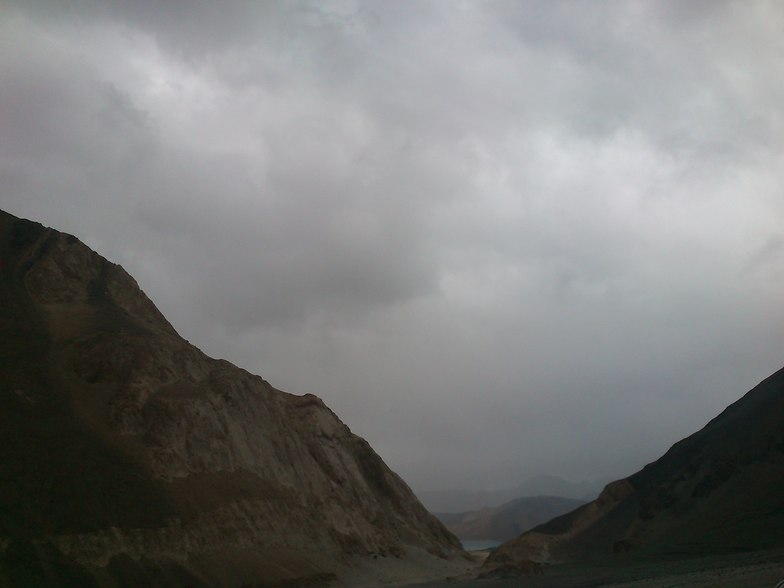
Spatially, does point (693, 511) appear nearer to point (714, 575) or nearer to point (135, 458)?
point (714, 575)

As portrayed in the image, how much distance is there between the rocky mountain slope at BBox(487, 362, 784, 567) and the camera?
64625mm

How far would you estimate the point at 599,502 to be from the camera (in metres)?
110

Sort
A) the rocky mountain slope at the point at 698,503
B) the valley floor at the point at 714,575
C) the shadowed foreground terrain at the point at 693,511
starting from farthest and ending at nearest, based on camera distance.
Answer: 1. the rocky mountain slope at the point at 698,503
2. the shadowed foreground terrain at the point at 693,511
3. the valley floor at the point at 714,575

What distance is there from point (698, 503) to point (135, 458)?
67.1m

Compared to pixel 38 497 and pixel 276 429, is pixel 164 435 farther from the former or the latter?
pixel 276 429

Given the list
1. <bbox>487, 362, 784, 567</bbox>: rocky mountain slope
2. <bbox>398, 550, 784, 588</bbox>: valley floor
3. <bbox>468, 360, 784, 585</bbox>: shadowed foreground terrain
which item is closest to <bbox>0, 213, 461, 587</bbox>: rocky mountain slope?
<bbox>398, 550, 784, 588</bbox>: valley floor

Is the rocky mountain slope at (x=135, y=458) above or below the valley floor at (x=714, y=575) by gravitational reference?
above

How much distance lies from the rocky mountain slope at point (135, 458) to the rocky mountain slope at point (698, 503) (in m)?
25.2

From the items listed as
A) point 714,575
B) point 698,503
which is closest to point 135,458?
point 714,575

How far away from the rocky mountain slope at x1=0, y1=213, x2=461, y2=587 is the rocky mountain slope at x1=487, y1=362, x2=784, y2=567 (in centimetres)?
2523

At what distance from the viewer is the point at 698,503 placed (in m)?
77.2

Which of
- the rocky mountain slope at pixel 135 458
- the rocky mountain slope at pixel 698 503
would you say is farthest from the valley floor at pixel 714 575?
the rocky mountain slope at pixel 135 458

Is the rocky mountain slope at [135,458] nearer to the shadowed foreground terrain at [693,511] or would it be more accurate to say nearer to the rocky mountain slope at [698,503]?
the shadowed foreground terrain at [693,511]

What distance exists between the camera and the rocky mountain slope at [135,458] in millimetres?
34969
